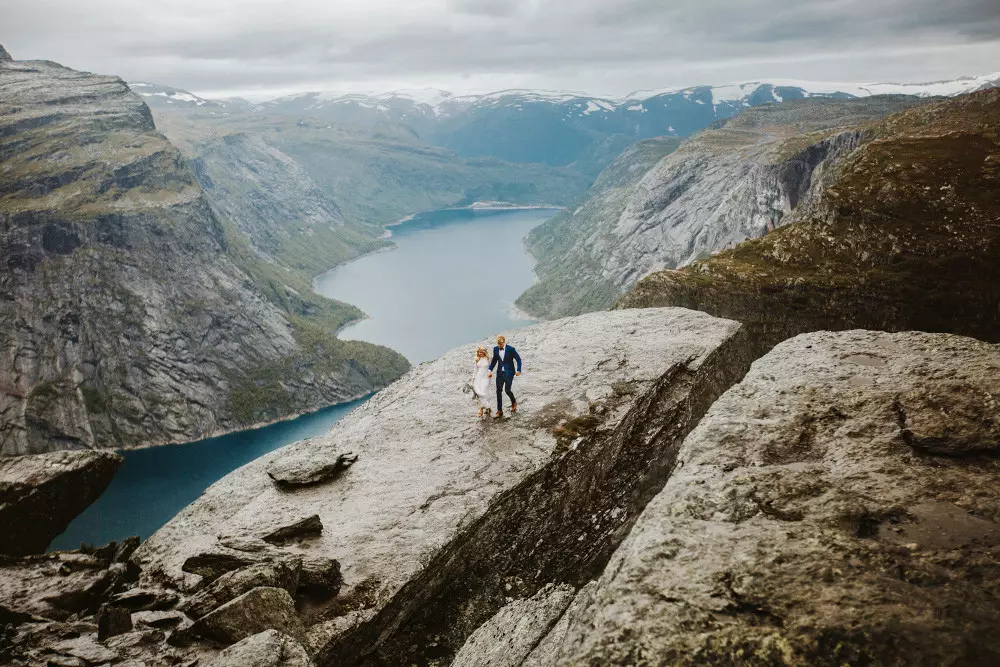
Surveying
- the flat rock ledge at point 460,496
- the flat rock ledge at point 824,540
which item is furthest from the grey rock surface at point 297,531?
the flat rock ledge at point 824,540

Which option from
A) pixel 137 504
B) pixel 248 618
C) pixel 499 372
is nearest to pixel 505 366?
pixel 499 372

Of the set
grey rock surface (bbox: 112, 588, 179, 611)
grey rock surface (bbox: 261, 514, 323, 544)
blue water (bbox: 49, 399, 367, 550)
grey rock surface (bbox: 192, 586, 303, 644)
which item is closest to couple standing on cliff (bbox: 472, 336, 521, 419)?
grey rock surface (bbox: 261, 514, 323, 544)

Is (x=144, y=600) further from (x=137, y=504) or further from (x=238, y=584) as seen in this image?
(x=137, y=504)

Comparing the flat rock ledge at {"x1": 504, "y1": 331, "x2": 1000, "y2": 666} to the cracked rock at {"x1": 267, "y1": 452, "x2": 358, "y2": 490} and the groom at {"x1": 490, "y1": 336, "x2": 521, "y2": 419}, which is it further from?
the cracked rock at {"x1": 267, "y1": 452, "x2": 358, "y2": 490}

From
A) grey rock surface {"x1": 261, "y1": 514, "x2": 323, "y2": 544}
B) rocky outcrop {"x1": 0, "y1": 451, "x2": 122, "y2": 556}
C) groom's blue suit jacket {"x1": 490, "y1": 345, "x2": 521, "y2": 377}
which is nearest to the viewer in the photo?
grey rock surface {"x1": 261, "y1": 514, "x2": 323, "y2": 544}

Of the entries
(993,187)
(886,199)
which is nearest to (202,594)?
(886,199)

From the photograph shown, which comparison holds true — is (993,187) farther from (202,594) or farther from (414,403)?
(202,594)

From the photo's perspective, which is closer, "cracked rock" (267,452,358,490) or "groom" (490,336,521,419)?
"cracked rock" (267,452,358,490)
